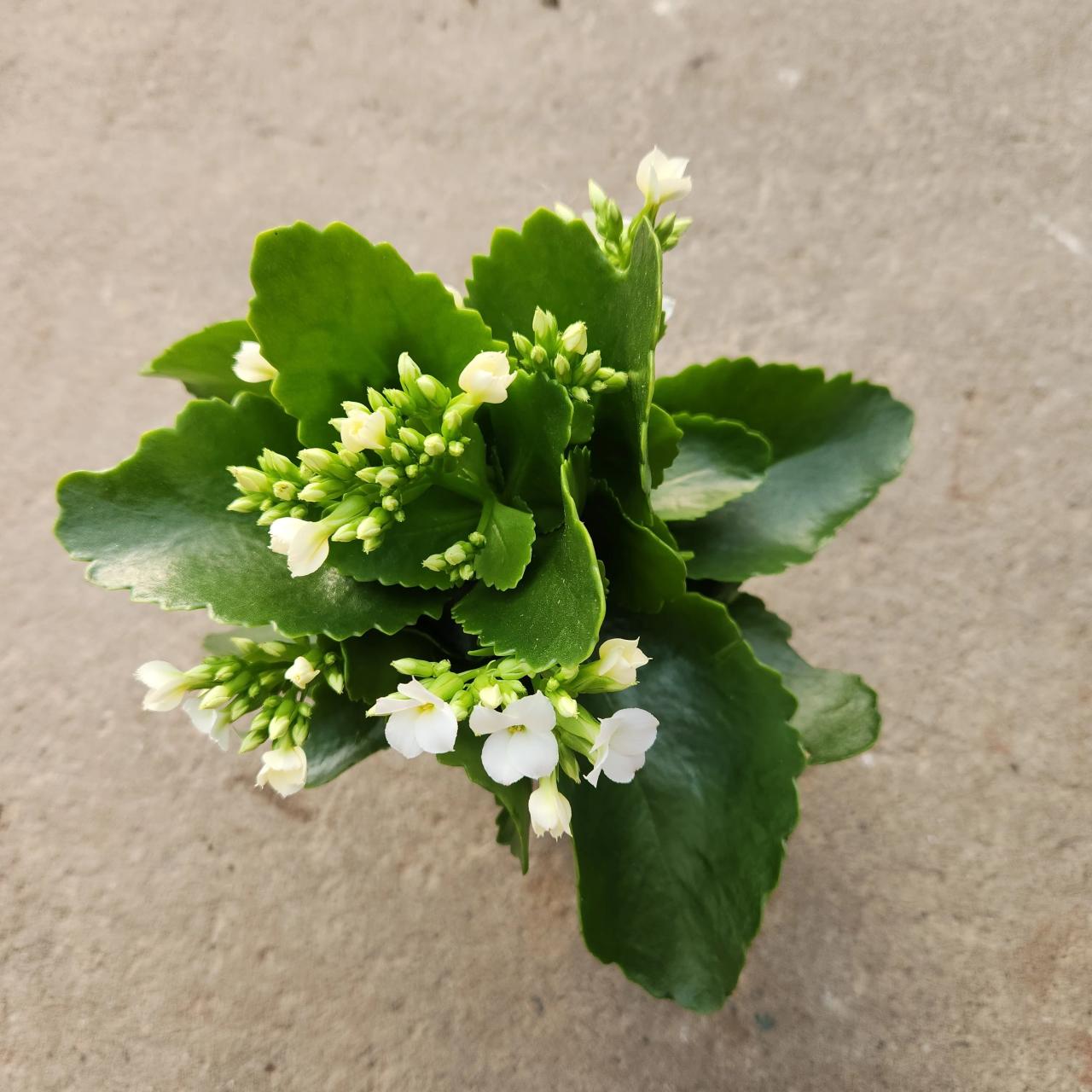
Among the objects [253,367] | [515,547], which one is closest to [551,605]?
[515,547]

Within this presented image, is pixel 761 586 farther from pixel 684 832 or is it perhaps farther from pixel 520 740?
pixel 520 740

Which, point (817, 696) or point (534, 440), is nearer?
point (534, 440)

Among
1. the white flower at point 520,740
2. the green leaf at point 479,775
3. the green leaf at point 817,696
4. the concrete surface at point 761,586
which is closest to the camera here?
the white flower at point 520,740

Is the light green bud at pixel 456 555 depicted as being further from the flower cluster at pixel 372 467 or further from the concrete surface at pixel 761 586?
the concrete surface at pixel 761 586

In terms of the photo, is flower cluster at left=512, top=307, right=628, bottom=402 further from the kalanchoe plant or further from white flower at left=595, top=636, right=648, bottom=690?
white flower at left=595, top=636, right=648, bottom=690

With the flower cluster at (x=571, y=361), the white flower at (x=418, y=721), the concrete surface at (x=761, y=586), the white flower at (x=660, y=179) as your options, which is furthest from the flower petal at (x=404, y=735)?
the concrete surface at (x=761, y=586)

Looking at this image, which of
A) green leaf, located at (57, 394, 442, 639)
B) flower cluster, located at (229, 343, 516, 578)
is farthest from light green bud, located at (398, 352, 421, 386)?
green leaf, located at (57, 394, 442, 639)
